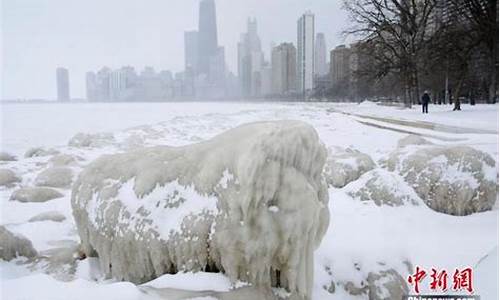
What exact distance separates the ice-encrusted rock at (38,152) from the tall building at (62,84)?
0.24 meters

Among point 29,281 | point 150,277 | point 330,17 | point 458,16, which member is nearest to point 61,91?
point 29,281

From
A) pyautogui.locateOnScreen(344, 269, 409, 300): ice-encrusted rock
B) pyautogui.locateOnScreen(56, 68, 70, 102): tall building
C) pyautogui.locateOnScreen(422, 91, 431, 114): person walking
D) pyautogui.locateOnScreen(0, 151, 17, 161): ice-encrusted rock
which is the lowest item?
pyautogui.locateOnScreen(344, 269, 409, 300): ice-encrusted rock

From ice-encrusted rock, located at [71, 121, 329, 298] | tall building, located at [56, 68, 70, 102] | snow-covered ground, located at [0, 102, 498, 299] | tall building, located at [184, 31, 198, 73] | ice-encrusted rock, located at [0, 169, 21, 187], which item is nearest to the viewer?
ice-encrusted rock, located at [71, 121, 329, 298]

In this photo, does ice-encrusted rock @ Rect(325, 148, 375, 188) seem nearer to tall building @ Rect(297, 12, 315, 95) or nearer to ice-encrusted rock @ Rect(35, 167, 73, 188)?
tall building @ Rect(297, 12, 315, 95)

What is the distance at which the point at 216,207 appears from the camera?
1.29m

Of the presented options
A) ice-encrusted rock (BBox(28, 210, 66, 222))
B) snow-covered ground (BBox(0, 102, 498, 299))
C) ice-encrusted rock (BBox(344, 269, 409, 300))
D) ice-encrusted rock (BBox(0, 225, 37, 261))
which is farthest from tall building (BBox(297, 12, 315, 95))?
ice-encrusted rock (BBox(0, 225, 37, 261))

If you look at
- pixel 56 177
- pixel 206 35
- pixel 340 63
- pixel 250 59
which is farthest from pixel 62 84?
pixel 340 63

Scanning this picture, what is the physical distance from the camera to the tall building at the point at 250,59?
172 cm

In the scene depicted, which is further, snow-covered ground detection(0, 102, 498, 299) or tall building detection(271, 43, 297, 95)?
tall building detection(271, 43, 297, 95)

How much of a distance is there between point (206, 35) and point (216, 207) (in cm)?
85

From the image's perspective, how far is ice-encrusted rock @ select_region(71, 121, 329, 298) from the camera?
1.21m

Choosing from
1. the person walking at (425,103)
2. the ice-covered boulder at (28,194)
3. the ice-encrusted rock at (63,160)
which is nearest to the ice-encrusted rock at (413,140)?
the person walking at (425,103)

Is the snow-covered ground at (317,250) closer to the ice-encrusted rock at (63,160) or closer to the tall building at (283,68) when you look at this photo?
the ice-encrusted rock at (63,160)

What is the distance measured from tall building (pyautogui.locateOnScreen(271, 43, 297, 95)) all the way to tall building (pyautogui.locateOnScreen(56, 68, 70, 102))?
931 millimetres
